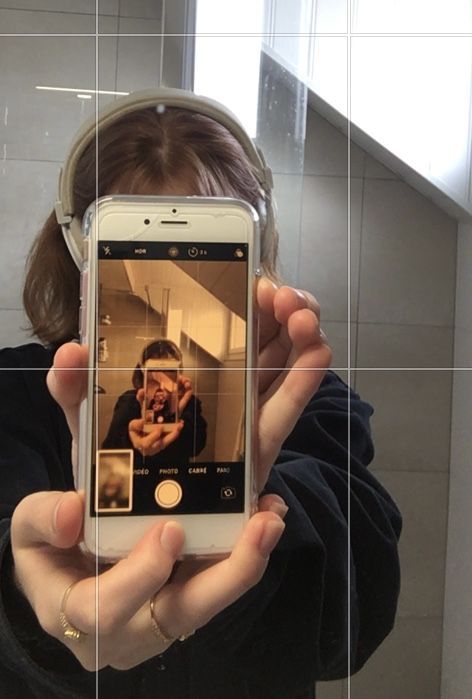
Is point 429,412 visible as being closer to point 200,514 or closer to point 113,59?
point 200,514

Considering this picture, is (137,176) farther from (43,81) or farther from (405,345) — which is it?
(405,345)

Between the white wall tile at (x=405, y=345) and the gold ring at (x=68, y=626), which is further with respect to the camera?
the white wall tile at (x=405, y=345)

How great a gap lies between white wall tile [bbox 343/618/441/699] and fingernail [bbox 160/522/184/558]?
176 mm

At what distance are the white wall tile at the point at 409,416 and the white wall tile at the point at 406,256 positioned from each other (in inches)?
1.6

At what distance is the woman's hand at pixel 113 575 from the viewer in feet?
1.23

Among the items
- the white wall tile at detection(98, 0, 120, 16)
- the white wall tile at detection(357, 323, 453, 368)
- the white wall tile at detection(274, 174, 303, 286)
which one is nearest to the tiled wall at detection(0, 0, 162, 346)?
the white wall tile at detection(98, 0, 120, 16)

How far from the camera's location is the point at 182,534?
398 mm

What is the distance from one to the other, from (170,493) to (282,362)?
94mm

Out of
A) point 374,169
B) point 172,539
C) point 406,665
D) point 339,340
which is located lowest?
point 406,665

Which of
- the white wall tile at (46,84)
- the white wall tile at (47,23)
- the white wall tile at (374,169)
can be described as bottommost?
the white wall tile at (374,169)

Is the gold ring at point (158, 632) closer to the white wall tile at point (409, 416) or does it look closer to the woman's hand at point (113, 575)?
the woman's hand at point (113, 575)

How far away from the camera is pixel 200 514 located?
1.35 feet

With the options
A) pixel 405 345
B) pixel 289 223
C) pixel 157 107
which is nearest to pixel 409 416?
pixel 405 345

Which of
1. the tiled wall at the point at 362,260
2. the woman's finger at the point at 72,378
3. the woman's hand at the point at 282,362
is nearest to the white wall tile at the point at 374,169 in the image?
the tiled wall at the point at 362,260
